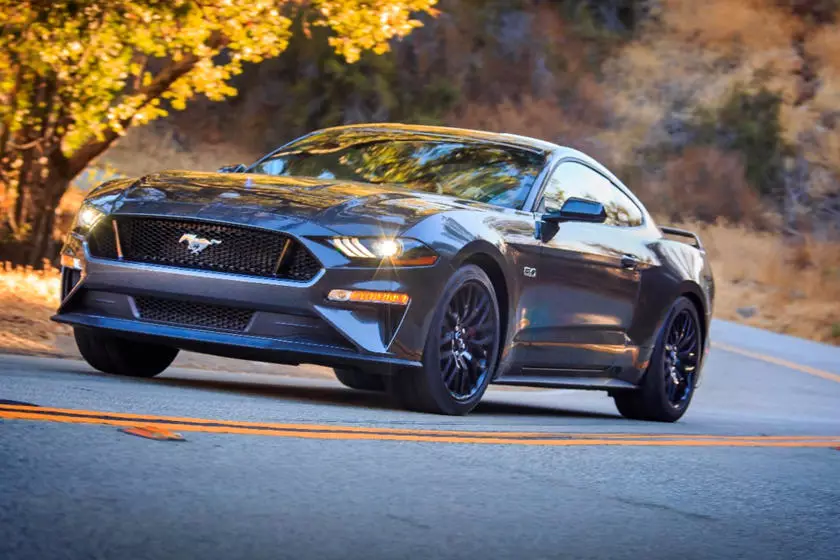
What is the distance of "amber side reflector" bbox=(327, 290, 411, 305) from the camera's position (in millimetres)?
7562

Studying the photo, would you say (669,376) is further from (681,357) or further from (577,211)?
(577,211)

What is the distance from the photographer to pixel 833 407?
14.6 m

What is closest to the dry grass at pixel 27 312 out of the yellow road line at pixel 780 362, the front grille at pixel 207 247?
the front grille at pixel 207 247

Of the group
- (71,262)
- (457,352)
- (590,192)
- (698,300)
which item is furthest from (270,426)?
(698,300)

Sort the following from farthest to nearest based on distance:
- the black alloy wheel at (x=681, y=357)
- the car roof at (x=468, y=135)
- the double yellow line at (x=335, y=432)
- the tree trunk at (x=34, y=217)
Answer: the tree trunk at (x=34, y=217) → the black alloy wheel at (x=681, y=357) → the car roof at (x=468, y=135) → the double yellow line at (x=335, y=432)

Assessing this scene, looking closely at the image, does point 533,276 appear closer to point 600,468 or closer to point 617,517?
point 600,468

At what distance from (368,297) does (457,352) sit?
70 cm

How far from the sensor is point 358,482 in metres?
5.44

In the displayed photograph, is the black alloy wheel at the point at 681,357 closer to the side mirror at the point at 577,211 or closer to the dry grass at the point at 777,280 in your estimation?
the side mirror at the point at 577,211

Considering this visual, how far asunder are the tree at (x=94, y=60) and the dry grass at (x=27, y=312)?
76.2 inches

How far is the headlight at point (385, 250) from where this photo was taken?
25.0ft

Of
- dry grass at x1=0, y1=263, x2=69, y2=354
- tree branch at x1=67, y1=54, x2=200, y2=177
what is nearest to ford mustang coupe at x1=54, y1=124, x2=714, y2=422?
dry grass at x1=0, y1=263, x2=69, y2=354

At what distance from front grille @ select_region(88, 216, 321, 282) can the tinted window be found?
2.05 metres

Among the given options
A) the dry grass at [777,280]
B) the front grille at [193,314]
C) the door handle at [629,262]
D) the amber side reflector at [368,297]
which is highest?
the door handle at [629,262]
